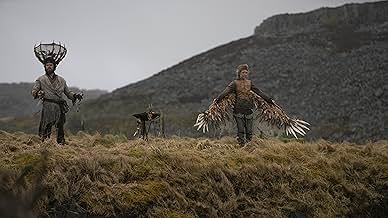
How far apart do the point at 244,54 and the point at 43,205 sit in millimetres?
47235

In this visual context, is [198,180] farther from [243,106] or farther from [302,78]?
[302,78]

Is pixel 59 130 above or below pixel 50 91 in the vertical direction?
below

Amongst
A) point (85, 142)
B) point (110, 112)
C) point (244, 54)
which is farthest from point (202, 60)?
point (85, 142)

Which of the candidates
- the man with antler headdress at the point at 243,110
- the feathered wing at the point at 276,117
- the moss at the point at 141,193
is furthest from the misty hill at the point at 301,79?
the moss at the point at 141,193

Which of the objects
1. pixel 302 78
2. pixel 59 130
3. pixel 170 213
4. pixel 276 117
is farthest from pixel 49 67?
pixel 302 78

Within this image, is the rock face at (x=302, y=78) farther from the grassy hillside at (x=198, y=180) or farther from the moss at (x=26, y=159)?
the moss at (x=26, y=159)

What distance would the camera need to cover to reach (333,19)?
2272 inches

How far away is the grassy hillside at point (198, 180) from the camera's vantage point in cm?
663

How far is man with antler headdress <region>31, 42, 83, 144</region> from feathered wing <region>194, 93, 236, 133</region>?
2.97m

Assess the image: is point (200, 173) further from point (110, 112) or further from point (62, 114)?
point (110, 112)

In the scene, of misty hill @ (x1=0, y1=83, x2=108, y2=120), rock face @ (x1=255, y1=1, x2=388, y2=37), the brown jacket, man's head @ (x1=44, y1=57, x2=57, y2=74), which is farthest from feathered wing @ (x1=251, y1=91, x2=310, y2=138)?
misty hill @ (x1=0, y1=83, x2=108, y2=120)

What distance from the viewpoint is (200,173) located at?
748 cm

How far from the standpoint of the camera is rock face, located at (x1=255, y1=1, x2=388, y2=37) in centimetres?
5505

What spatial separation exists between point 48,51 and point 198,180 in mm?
4489
